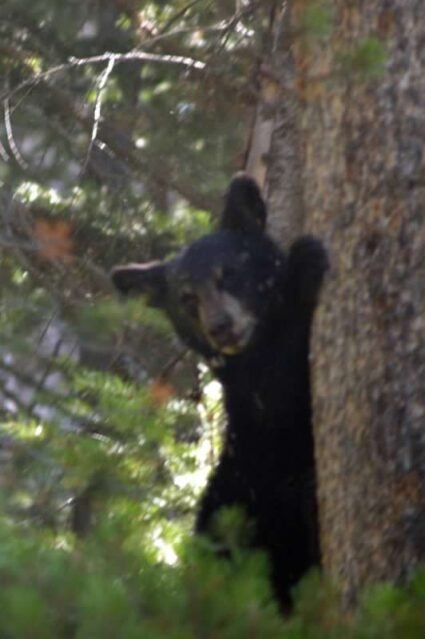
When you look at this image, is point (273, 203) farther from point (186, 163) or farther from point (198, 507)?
point (186, 163)

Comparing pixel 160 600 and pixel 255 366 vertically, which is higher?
pixel 255 366

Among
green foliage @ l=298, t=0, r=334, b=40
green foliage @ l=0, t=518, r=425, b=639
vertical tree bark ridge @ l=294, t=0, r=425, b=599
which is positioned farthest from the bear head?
green foliage @ l=0, t=518, r=425, b=639

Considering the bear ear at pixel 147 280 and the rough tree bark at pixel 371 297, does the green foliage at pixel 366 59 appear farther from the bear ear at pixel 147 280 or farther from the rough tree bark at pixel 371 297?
the bear ear at pixel 147 280

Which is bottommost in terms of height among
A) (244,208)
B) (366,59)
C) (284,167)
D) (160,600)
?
(160,600)

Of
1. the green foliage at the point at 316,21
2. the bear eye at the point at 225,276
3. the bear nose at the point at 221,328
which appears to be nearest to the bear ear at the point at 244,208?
the bear eye at the point at 225,276

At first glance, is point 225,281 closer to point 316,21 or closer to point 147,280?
point 147,280

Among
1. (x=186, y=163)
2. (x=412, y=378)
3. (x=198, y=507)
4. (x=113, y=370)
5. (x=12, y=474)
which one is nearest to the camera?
(x=412, y=378)

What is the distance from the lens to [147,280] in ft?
18.6

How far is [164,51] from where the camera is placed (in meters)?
6.76

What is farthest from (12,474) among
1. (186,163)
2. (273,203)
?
(186,163)

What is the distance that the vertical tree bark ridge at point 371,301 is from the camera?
13.5 ft

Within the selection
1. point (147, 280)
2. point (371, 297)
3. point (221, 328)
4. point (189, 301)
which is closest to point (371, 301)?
point (371, 297)

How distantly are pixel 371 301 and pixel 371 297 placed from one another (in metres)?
0.01

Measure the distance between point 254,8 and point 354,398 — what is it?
5.67 feet
